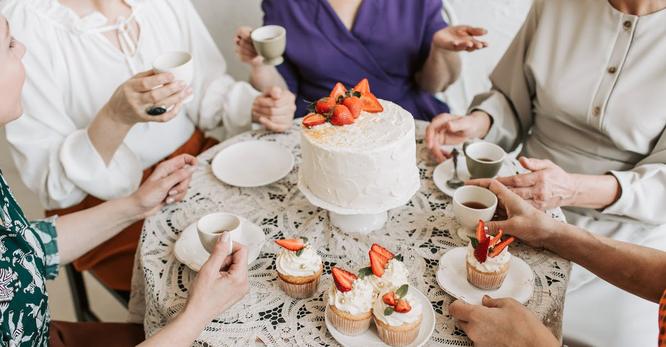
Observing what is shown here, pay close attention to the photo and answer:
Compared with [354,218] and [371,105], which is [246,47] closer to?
[371,105]

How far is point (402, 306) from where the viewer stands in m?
1.21

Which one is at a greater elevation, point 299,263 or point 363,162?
point 363,162

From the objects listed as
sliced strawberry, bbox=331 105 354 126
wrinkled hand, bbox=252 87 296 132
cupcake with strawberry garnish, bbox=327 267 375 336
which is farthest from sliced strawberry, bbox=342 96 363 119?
wrinkled hand, bbox=252 87 296 132

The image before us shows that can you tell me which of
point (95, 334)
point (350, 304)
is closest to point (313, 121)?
point (350, 304)

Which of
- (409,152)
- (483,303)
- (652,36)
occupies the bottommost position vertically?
(483,303)

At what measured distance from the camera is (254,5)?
10.5 ft

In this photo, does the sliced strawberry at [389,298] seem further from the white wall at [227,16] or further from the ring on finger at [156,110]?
the white wall at [227,16]

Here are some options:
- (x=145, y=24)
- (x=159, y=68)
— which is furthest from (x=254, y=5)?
(x=159, y=68)

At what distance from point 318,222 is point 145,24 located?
1069 mm

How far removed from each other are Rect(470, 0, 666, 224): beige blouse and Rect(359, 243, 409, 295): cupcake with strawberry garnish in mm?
832

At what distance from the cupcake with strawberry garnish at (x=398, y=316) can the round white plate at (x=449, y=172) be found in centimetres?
55

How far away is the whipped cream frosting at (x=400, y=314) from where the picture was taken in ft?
3.97

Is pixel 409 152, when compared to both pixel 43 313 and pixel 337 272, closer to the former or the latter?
pixel 337 272

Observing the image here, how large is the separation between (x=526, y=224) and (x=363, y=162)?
460 mm
